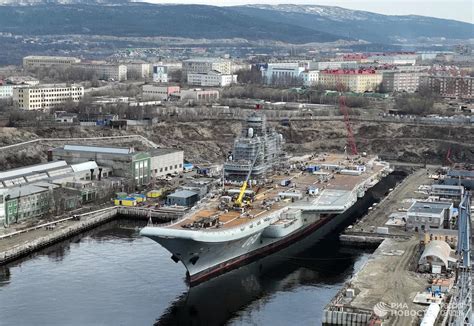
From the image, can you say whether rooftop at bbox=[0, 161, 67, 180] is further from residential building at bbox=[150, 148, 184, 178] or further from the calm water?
the calm water

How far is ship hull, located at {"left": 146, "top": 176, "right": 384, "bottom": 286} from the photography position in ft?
84.4

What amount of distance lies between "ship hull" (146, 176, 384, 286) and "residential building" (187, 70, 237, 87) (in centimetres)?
4963

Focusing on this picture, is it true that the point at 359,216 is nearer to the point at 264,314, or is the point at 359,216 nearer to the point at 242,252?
the point at 242,252

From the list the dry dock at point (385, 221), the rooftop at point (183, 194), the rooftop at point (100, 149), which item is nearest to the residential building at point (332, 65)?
the dry dock at point (385, 221)

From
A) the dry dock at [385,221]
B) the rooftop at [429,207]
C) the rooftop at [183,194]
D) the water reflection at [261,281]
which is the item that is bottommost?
the water reflection at [261,281]

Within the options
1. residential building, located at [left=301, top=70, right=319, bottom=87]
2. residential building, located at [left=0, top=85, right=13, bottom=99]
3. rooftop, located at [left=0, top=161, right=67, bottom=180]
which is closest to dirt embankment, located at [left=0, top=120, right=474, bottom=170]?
rooftop, located at [left=0, top=161, right=67, bottom=180]

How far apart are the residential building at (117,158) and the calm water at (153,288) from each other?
30.6ft

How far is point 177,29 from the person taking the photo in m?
173

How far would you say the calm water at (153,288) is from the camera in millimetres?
23203

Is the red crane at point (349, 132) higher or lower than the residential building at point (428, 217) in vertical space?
higher

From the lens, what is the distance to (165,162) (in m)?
42.9

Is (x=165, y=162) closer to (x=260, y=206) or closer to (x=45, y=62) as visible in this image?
(x=260, y=206)

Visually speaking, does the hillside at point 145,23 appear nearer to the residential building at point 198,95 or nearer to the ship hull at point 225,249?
the residential building at point 198,95

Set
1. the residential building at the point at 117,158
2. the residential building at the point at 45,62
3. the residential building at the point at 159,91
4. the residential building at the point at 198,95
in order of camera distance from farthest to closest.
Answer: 1. the residential building at the point at 45,62
2. the residential building at the point at 159,91
3. the residential building at the point at 198,95
4. the residential building at the point at 117,158
